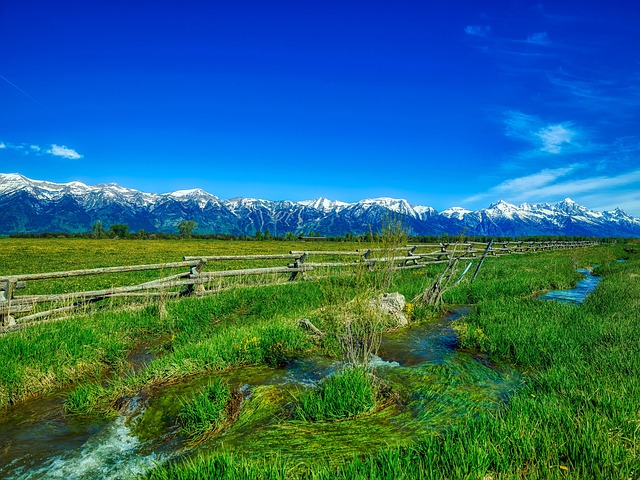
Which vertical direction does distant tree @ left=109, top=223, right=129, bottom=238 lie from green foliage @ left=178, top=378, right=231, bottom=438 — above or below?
above

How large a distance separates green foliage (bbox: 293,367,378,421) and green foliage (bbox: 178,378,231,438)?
953 mm

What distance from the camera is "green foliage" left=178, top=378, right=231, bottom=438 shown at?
4.21m

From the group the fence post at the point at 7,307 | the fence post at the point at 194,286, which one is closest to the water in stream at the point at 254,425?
the fence post at the point at 7,307

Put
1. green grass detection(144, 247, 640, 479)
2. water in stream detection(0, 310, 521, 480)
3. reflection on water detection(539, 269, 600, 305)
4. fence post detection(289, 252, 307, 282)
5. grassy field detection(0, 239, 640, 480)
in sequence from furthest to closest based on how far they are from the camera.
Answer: fence post detection(289, 252, 307, 282), reflection on water detection(539, 269, 600, 305), water in stream detection(0, 310, 521, 480), grassy field detection(0, 239, 640, 480), green grass detection(144, 247, 640, 479)

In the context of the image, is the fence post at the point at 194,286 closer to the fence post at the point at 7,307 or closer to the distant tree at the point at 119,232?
the fence post at the point at 7,307

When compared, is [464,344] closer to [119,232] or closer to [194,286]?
[194,286]

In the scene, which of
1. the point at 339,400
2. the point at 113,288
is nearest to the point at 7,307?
the point at 113,288

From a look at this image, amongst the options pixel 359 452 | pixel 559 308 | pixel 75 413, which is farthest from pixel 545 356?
pixel 75 413

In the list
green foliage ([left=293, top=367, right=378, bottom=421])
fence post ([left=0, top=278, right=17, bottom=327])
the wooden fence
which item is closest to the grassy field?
the wooden fence

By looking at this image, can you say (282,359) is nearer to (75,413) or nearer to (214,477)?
(75,413)

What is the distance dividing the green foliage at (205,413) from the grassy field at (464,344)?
743mm

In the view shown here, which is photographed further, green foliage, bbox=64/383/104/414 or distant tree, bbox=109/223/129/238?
distant tree, bbox=109/223/129/238

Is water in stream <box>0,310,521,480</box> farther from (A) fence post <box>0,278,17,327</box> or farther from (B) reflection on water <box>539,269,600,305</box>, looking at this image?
(B) reflection on water <box>539,269,600,305</box>

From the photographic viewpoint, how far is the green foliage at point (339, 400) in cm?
425
